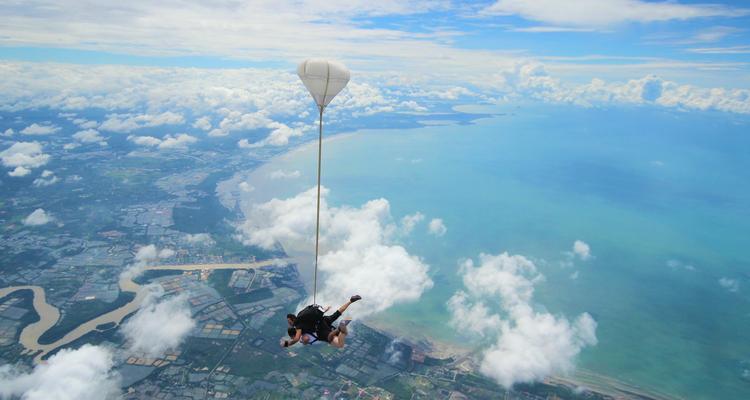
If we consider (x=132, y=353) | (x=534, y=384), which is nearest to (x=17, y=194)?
(x=132, y=353)

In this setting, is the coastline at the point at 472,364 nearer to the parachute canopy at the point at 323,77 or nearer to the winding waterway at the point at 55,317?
the winding waterway at the point at 55,317

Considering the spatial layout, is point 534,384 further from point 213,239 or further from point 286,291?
point 213,239

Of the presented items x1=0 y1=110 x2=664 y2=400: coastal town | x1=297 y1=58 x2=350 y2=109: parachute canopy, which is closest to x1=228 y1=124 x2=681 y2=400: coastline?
x1=0 y1=110 x2=664 y2=400: coastal town

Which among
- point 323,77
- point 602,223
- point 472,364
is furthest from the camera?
point 602,223

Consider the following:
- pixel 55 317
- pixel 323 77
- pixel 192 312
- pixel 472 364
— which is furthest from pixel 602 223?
pixel 55 317

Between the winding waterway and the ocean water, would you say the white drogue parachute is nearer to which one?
the ocean water

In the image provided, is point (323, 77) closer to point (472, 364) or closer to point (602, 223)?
point (472, 364)

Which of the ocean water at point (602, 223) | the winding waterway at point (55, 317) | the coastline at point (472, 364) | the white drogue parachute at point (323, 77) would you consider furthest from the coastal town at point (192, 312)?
the white drogue parachute at point (323, 77)

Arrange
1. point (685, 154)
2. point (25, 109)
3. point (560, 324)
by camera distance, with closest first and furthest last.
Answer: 1. point (560, 324)
2. point (685, 154)
3. point (25, 109)
